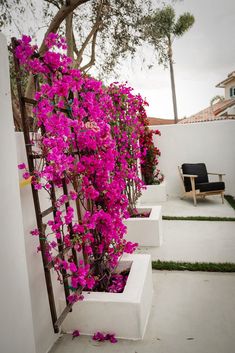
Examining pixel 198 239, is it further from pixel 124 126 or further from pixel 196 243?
pixel 124 126

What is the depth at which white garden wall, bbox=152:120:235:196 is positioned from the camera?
24.7 ft

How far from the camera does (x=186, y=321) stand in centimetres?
245

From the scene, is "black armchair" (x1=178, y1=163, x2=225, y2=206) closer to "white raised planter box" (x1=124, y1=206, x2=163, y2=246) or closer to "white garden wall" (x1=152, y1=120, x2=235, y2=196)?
"white garden wall" (x1=152, y1=120, x2=235, y2=196)

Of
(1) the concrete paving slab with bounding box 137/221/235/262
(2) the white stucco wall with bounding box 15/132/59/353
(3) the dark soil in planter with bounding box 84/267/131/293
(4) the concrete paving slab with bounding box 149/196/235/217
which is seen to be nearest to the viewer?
(2) the white stucco wall with bounding box 15/132/59/353

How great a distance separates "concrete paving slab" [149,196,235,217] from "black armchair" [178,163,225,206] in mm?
209

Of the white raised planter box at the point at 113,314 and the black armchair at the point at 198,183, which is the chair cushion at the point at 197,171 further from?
the white raised planter box at the point at 113,314

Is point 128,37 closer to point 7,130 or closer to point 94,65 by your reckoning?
point 94,65

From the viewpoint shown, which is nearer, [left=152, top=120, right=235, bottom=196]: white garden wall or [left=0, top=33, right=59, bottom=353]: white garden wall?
[left=0, top=33, right=59, bottom=353]: white garden wall

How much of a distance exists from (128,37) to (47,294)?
25.3 feet

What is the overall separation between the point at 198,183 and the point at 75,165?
4707 millimetres

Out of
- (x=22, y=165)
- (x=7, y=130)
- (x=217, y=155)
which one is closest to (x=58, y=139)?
(x=22, y=165)

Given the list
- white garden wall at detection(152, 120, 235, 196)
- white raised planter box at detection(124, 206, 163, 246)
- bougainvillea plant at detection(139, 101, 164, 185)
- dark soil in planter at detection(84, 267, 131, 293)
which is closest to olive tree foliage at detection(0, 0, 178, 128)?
bougainvillea plant at detection(139, 101, 164, 185)

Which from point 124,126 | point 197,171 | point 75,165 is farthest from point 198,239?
point 197,171

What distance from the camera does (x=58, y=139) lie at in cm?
202
